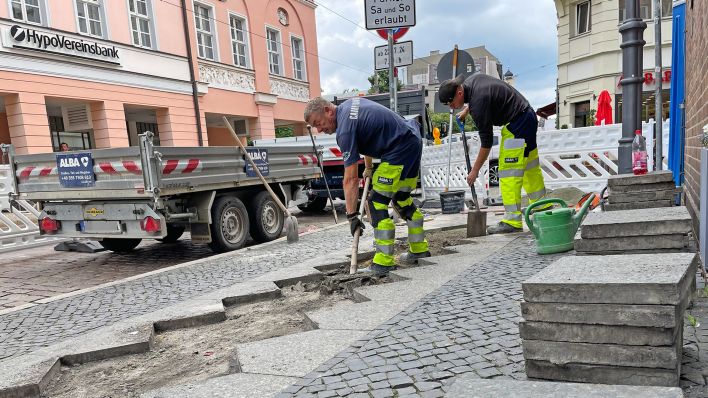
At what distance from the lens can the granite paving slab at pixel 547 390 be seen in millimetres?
1426

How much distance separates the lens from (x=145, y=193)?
5547 millimetres

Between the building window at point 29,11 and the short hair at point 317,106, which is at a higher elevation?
the building window at point 29,11

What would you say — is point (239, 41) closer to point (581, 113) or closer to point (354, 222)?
point (581, 113)

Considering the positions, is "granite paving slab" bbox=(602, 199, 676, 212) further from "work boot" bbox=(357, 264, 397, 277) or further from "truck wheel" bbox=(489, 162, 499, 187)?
"truck wheel" bbox=(489, 162, 499, 187)

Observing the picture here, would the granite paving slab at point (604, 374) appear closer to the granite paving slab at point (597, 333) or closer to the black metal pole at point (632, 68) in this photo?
the granite paving slab at point (597, 333)

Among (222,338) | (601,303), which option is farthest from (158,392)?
(601,303)

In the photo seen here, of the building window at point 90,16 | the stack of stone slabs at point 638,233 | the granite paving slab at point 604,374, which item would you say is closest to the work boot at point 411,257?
the stack of stone slabs at point 638,233

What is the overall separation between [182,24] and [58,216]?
39.0 feet

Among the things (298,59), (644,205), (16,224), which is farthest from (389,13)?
(298,59)

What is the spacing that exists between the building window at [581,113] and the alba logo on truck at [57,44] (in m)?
17.5

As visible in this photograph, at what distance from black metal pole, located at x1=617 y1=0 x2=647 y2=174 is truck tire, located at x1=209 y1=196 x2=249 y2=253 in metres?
4.74

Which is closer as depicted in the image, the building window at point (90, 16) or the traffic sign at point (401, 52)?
the traffic sign at point (401, 52)

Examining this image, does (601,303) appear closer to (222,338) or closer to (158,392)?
(158,392)

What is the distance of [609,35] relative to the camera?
61.3ft
